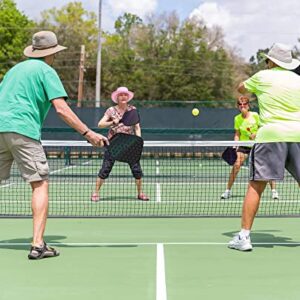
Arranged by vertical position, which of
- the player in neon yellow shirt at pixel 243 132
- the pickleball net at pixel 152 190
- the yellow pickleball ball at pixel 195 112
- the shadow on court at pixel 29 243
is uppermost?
the player in neon yellow shirt at pixel 243 132

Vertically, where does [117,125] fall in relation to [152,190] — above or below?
above

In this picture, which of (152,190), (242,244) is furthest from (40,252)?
(152,190)

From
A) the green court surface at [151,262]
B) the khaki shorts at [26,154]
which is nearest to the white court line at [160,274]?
the green court surface at [151,262]

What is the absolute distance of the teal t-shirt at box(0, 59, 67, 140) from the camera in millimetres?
5512

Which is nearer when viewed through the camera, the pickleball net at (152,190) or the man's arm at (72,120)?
the man's arm at (72,120)

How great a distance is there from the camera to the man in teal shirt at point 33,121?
5516 millimetres

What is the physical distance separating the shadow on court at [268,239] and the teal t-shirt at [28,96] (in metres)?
2.29

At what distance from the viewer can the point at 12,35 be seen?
55.6 metres

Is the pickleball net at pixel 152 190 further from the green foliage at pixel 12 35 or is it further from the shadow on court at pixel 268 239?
the green foliage at pixel 12 35

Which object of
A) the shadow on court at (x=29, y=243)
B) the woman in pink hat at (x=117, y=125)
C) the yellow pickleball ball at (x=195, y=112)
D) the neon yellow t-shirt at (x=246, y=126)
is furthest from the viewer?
the yellow pickleball ball at (x=195, y=112)

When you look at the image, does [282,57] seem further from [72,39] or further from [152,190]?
[72,39]

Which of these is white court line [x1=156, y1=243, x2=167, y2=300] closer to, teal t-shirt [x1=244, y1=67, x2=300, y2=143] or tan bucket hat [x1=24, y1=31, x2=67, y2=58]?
teal t-shirt [x1=244, y1=67, x2=300, y2=143]

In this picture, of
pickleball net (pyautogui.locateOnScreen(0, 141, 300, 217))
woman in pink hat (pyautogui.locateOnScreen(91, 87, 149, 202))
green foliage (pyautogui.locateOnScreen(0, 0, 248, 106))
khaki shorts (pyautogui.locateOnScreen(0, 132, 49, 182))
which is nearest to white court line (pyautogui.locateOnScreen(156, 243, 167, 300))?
khaki shorts (pyautogui.locateOnScreen(0, 132, 49, 182))

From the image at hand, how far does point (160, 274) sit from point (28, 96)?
1.84 m
